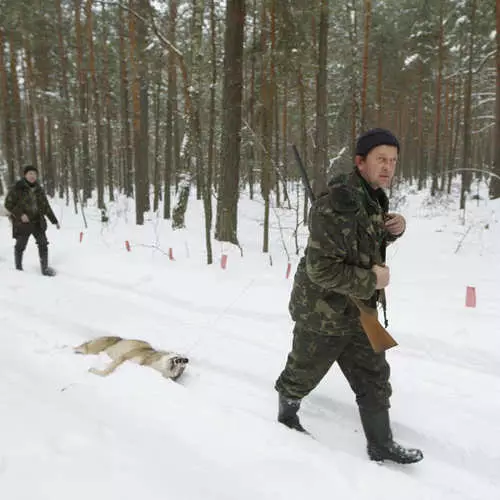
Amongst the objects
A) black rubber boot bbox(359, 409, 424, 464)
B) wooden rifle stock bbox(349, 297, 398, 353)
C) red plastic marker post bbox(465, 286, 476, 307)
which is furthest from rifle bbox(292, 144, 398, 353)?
red plastic marker post bbox(465, 286, 476, 307)

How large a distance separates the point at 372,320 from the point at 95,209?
19.8m

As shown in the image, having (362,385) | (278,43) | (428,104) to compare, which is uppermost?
(428,104)

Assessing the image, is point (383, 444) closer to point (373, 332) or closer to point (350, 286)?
point (373, 332)

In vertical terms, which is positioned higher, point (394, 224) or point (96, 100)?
point (96, 100)

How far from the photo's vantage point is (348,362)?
2795 mm

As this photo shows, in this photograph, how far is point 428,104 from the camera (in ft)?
89.4

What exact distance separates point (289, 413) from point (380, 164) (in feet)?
6.14

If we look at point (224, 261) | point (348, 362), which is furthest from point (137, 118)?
point (348, 362)

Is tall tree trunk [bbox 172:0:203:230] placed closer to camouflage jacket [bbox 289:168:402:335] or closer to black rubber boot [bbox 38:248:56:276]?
black rubber boot [bbox 38:248:56:276]

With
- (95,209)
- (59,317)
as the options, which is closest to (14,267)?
(59,317)

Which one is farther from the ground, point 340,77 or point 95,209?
point 340,77

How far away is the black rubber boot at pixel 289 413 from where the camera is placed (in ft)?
9.67

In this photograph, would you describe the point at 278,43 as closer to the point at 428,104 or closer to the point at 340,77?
the point at 340,77

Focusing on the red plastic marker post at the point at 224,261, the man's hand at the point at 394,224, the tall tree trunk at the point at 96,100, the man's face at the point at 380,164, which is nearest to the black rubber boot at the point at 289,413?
the man's hand at the point at 394,224
